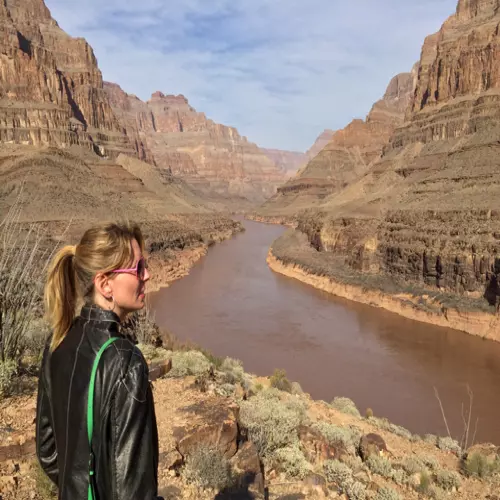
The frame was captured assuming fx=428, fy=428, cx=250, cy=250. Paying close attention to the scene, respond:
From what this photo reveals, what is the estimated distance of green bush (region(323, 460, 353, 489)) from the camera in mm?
7227

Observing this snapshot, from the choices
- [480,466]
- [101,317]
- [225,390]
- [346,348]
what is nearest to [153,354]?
[225,390]

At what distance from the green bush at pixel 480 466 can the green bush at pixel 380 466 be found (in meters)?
2.15

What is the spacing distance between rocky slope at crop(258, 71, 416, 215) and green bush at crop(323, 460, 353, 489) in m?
99.0

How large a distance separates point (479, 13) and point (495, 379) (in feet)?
221

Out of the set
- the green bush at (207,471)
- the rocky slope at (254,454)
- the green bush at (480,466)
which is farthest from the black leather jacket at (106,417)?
the green bush at (480,466)

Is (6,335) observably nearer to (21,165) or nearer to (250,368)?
(250,368)

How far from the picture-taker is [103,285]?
82.7 inches

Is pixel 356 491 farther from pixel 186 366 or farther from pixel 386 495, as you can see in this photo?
pixel 186 366

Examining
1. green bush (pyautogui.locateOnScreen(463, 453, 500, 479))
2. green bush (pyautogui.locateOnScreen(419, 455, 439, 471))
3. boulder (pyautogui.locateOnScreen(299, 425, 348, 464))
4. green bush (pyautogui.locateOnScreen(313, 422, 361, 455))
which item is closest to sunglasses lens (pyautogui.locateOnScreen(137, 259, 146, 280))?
boulder (pyautogui.locateOnScreen(299, 425, 348, 464))

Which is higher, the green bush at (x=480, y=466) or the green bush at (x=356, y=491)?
the green bush at (x=356, y=491)

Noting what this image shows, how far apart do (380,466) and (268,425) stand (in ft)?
7.91

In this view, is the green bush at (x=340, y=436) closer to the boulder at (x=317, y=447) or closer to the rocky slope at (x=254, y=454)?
the rocky slope at (x=254, y=454)

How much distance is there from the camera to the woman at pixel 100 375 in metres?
1.81

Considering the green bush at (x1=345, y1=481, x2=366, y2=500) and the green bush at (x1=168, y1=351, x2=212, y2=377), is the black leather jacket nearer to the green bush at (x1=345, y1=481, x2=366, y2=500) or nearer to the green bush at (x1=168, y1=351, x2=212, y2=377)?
the green bush at (x1=345, y1=481, x2=366, y2=500)
